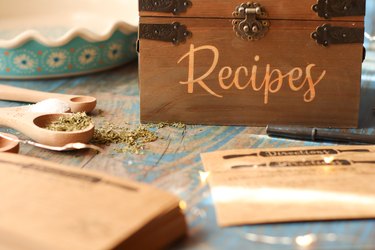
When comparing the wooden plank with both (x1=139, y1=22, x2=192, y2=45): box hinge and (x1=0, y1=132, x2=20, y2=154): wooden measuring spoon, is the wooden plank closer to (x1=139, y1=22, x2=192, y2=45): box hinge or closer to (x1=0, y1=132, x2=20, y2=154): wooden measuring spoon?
(x1=139, y1=22, x2=192, y2=45): box hinge

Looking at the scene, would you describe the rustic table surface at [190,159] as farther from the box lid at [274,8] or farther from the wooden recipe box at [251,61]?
the box lid at [274,8]

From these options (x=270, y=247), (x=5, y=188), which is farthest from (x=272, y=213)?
(x=5, y=188)

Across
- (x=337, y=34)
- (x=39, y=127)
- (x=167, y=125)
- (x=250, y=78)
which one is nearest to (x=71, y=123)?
(x=39, y=127)

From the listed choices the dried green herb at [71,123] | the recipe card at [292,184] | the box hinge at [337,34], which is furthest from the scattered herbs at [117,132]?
the box hinge at [337,34]

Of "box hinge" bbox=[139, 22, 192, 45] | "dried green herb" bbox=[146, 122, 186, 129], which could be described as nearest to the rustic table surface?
"dried green herb" bbox=[146, 122, 186, 129]

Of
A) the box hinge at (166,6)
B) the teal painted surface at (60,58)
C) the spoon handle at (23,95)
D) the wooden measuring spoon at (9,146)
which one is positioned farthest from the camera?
the teal painted surface at (60,58)
